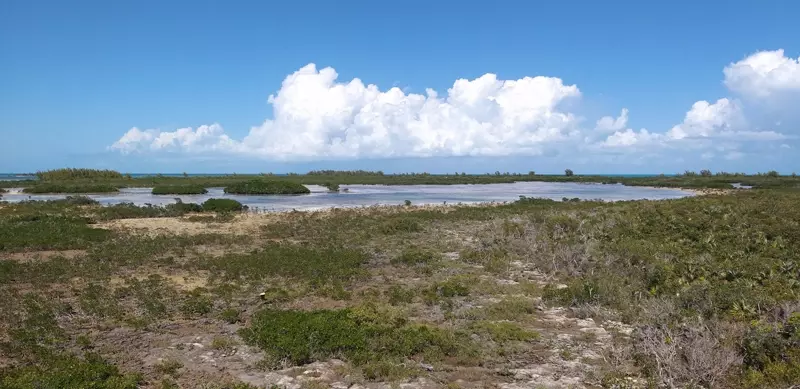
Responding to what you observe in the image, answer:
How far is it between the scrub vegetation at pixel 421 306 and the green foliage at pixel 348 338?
0.15 feet

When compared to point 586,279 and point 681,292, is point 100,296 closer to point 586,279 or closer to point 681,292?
point 586,279

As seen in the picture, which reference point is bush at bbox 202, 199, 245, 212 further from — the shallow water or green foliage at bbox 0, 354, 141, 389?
green foliage at bbox 0, 354, 141, 389

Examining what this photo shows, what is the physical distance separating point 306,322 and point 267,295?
3848 mm

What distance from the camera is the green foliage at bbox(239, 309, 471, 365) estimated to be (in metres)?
10.4

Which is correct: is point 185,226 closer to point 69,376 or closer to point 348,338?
point 348,338

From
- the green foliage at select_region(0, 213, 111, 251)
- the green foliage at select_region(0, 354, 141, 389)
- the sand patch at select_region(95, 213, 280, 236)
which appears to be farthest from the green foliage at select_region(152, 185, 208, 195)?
the green foliage at select_region(0, 354, 141, 389)

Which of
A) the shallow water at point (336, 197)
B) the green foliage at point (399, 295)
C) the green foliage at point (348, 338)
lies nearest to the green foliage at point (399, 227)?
the green foliage at point (399, 295)

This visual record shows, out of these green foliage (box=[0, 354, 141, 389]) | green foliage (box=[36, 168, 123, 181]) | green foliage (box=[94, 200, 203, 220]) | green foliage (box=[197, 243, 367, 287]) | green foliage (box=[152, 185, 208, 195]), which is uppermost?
green foliage (box=[36, 168, 123, 181])

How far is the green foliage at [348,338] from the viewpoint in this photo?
10.4 meters

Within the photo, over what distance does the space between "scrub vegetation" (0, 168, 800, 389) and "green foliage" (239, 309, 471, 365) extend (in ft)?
0.15

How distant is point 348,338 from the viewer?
11055 mm

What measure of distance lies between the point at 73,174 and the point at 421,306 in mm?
103405

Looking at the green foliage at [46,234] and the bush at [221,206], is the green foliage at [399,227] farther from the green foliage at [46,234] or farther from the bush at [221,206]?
the bush at [221,206]

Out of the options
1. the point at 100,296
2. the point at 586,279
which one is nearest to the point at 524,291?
the point at 586,279
